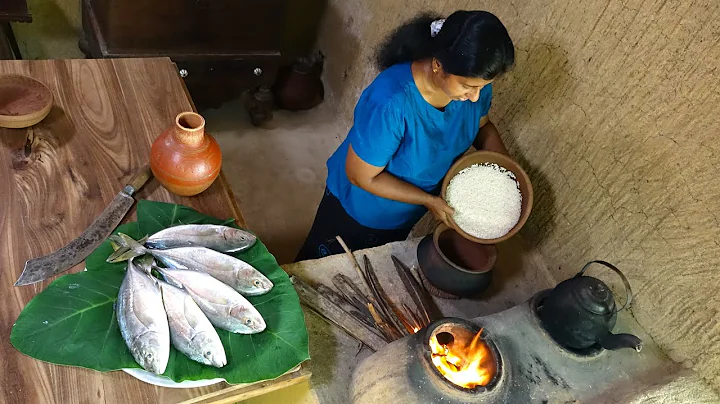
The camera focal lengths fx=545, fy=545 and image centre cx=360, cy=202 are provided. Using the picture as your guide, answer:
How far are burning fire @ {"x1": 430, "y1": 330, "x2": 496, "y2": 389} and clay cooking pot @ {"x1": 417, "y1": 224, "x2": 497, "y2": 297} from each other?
1.18 ft

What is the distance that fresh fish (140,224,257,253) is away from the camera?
1398mm

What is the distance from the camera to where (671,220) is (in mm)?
1522

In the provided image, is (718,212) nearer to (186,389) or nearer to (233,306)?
(233,306)

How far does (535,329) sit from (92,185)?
1310 millimetres

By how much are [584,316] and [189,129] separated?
1.13 m

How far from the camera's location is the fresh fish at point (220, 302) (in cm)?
130

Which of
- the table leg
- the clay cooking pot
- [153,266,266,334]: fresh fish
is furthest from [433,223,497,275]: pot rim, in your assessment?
the table leg

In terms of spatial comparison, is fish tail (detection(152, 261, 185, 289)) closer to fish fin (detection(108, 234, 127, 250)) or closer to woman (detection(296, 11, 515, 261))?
fish fin (detection(108, 234, 127, 250))

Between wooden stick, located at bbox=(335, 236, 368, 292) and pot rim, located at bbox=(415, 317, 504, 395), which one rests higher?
pot rim, located at bbox=(415, 317, 504, 395)

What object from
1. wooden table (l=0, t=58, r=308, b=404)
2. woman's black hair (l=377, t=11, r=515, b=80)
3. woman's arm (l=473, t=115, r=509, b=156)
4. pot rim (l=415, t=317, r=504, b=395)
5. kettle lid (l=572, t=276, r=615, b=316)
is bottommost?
wooden table (l=0, t=58, r=308, b=404)

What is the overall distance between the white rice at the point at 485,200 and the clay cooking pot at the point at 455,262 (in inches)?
4.0

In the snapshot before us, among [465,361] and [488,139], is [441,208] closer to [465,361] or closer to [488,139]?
[488,139]

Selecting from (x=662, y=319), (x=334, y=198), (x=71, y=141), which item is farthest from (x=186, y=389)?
(x=662, y=319)

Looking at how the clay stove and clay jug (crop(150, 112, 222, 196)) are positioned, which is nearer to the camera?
the clay stove
